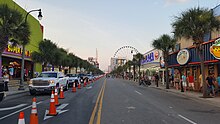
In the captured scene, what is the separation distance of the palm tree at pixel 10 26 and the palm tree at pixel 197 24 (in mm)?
12723

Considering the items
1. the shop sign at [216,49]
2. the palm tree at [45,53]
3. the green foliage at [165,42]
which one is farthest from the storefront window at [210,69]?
the palm tree at [45,53]

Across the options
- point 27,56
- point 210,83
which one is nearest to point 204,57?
point 210,83

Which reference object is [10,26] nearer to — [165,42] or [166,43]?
[165,42]

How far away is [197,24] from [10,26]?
564 inches

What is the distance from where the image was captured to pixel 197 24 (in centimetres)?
1811

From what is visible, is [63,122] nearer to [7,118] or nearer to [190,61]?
[7,118]

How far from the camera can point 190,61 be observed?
2497 centimetres

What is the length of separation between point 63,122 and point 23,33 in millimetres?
14437

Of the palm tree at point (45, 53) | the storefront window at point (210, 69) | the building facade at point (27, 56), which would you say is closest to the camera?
the storefront window at point (210, 69)

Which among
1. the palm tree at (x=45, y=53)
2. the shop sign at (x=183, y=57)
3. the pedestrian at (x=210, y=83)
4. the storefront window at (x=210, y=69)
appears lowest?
the pedestrian at (x=210, y=83)

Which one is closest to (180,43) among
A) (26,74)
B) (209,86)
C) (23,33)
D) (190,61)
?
(190,61)

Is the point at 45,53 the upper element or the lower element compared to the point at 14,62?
upper

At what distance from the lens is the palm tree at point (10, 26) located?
761 inches

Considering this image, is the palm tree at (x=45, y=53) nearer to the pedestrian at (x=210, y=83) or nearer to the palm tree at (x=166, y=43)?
the palm tree at (x=166, y=43)
